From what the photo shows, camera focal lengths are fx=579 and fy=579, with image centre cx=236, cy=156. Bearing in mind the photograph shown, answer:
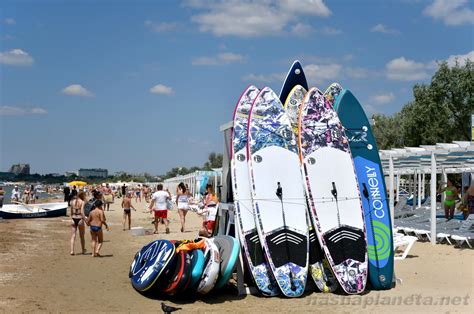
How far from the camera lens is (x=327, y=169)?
9172 millimetres

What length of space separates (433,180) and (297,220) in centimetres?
692

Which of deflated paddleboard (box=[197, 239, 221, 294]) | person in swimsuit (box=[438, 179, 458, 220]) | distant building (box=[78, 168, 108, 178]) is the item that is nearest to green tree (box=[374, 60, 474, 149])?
person in swimsuit (box=[438, 179, 458, 220])

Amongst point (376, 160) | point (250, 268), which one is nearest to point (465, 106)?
point (376, 160)

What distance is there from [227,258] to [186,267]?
0.62 m

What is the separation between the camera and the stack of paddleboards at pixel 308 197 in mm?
8586

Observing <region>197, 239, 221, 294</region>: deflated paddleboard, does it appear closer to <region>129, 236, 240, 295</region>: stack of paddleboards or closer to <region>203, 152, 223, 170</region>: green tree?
<region>129, 236, 240, 295</region>: stack of paddleboards

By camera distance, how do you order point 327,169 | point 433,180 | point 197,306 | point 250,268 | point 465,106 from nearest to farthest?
1. point 197,306
2. point 250,268
3. point 327,169
4. point 433,180
5. point 465,106

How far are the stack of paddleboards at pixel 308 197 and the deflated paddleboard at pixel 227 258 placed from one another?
291mm

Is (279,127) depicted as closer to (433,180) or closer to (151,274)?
(151,274)

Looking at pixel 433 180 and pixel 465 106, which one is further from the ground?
pixel 465 106

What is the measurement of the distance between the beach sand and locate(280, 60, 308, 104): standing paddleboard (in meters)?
3.79

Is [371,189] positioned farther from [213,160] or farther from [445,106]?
[213,160]

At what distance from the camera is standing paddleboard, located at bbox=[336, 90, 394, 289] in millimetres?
8977

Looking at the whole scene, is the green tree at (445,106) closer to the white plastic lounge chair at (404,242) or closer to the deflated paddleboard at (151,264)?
the white plastic lounge chair at (404,242)
